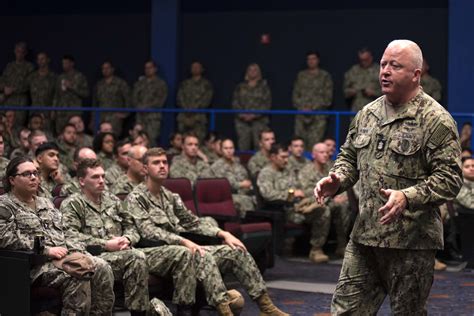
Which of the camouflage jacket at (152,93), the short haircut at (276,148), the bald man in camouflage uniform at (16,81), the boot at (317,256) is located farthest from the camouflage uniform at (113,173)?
the bald man in camouflage uniform at (16,81)

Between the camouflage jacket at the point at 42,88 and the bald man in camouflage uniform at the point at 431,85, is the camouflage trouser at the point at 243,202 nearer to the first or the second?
the bald man in camouflage uniform at the point at 431,85

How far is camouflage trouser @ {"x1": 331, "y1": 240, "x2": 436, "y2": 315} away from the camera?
4359 millimetres

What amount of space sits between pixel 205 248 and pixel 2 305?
1.51m

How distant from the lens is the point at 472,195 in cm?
985

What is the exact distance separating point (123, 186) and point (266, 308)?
5.93 feet

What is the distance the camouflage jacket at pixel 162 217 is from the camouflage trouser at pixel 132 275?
43 cm

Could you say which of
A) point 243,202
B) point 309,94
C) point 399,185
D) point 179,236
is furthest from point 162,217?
point 309,94

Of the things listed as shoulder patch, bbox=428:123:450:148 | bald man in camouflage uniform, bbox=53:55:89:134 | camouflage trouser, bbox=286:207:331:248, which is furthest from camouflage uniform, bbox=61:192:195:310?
bald man in camouflage uniform, bbox=53:55:89:134

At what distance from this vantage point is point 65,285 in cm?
600

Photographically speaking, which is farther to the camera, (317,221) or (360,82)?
(360,82)

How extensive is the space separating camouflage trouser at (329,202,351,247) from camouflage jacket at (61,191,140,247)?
378cm

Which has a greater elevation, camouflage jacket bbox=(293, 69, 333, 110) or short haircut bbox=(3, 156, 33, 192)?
camouflage jacket bbox=(293, 69, 333, 110)

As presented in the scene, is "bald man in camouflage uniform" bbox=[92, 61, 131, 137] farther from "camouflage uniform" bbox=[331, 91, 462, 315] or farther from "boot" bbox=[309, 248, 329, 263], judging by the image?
"camouflage uniform" bbox=[331, 91, 462, 315]

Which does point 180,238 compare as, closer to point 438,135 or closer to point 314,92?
point 438,135
